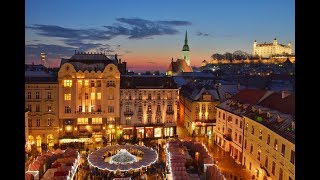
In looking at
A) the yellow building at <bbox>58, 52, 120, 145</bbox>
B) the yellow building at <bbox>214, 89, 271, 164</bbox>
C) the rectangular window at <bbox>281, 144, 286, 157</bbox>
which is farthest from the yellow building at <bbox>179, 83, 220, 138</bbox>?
the rectangular window at <bbox>281, 144, 286, 157</bbox>

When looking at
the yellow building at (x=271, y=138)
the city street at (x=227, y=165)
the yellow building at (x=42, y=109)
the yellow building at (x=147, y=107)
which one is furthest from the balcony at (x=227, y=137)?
the yellow building at (x=42, y=109)

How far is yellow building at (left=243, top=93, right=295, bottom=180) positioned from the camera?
26.3m

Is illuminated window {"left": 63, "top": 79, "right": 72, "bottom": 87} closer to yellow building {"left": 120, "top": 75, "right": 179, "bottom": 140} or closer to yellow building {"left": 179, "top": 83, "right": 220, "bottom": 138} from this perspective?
yellow building {"left": 120, "top": 75, "right": 179, "bottom": 140}

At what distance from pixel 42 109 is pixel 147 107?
1545cm

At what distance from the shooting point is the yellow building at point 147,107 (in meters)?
49.4

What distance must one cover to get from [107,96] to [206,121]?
16.1 m

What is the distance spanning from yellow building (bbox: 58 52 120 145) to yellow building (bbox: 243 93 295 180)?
2076 cm

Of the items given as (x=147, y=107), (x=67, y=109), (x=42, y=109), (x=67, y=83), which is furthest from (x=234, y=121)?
(x=42, y=109)

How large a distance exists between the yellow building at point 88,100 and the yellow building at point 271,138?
20.8m

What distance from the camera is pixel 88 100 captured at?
47.6m

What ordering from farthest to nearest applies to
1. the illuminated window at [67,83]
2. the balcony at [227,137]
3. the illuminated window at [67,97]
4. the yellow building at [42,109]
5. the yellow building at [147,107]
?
the yellow building at [147,107] < the illuminated window at [67,97] < the illuminated window at [67,83] < the yellow building at [42,109] < the balcony at [227,137]

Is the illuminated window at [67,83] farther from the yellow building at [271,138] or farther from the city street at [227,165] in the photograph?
the yellow building at [271,138]
